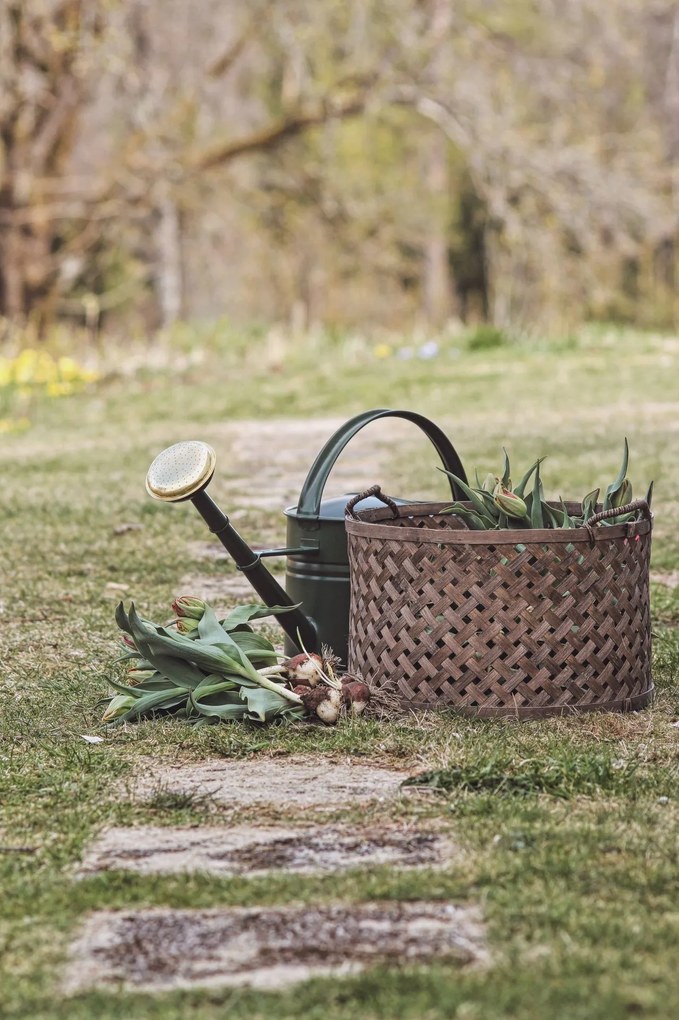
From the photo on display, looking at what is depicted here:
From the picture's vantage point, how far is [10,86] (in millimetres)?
11328

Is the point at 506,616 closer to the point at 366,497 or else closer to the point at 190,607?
the point at 366,497

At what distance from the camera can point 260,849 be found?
6.81 feet

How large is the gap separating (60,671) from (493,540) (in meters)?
1.15

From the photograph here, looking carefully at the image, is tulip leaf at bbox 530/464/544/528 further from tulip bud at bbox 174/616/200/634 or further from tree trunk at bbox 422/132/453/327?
tree trunk at bbox 422/132/453/327

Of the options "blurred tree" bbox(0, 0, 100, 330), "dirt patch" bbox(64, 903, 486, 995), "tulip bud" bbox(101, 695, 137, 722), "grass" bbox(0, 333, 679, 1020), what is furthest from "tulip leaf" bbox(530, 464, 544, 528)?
"blurred tree" bbox(0, 0, 100, 330)

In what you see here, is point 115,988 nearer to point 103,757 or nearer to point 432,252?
point 103,757

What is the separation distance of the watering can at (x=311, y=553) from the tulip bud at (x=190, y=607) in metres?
0.12

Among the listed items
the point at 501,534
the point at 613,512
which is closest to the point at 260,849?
the point at 501,534

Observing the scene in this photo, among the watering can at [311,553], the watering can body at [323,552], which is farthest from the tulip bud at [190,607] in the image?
the watering can body at [323,552]

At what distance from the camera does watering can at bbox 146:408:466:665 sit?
2918 mm

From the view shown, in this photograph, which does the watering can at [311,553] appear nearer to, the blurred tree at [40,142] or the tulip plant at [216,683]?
the tulip plant at [216,683]

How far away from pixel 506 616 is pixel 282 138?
11384 millimetres

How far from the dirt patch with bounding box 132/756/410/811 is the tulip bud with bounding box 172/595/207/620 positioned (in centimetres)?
44

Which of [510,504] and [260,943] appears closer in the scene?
[260,943]
